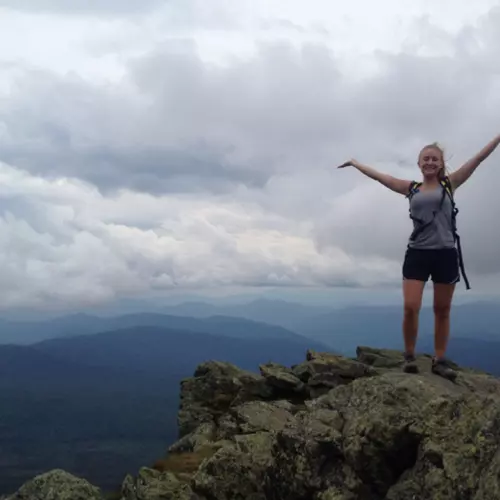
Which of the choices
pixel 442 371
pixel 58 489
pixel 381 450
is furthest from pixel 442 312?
pixel 58 489

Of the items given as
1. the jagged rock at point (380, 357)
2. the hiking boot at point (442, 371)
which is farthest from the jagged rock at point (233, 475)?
the jagged rock at point (380, 357)

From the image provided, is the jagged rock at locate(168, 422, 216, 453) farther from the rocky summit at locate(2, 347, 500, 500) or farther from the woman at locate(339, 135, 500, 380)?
the woman at locate(339, 135, 500, 380)

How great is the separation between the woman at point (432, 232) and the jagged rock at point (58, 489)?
13.7m

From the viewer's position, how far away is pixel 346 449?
13.3 metres

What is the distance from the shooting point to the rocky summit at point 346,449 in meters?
11.3

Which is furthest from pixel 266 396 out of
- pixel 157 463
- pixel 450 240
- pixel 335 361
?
pixel 450 240

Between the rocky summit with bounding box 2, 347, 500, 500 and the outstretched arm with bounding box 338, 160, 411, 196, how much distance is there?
5145mm

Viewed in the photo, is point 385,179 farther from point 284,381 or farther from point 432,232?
point 284,381

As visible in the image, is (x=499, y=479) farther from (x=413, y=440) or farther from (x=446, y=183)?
(x=446, y=183)

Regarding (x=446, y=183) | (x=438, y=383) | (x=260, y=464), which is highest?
(x=446, y=183)

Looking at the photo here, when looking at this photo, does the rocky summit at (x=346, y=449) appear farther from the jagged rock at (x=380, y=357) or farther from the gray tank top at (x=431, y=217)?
the gray tank top at (x=431, y=217)

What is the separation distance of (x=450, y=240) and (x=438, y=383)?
3856mm

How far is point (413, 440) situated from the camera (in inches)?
499

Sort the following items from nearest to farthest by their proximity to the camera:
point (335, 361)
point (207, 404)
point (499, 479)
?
point (499, 479)
point (335, 361)
point (207, 404)
